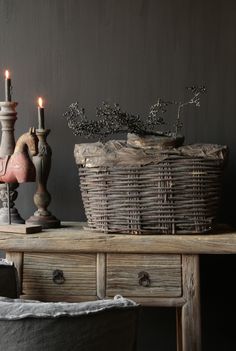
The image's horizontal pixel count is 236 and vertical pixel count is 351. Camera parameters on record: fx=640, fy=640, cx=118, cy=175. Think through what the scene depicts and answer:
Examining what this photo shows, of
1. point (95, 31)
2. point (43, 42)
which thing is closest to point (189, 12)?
point (95, 31)

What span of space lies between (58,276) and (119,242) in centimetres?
21

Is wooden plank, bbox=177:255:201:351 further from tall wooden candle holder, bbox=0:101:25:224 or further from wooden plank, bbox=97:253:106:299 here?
tall wooden candle holder, bbox=0:101:25:224

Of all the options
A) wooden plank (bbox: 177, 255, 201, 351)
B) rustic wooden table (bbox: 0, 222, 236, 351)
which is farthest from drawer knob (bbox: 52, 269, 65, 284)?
wooden plank (bbox: 177, 255, 201, 351)

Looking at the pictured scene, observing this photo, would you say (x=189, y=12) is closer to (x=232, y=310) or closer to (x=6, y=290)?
(x=232, y=310)

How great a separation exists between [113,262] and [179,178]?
300 millimetres

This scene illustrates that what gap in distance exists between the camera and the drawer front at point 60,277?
1.81 m

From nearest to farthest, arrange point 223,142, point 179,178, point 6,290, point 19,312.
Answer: point 19,312
point 6,290
point 179,178
point 223,142

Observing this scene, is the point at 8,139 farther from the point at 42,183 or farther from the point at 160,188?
the point at 160,188

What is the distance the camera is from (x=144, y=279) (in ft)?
5.84

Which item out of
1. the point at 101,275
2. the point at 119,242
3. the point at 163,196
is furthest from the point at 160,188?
the point at 101,275

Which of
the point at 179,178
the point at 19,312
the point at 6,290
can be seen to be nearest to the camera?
the point at 19,312

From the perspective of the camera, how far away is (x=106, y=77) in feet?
7.49

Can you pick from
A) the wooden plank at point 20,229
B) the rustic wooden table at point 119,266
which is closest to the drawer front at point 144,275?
the rustic wooden table at point 119,266

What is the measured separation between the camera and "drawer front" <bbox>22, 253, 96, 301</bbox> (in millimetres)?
1812
